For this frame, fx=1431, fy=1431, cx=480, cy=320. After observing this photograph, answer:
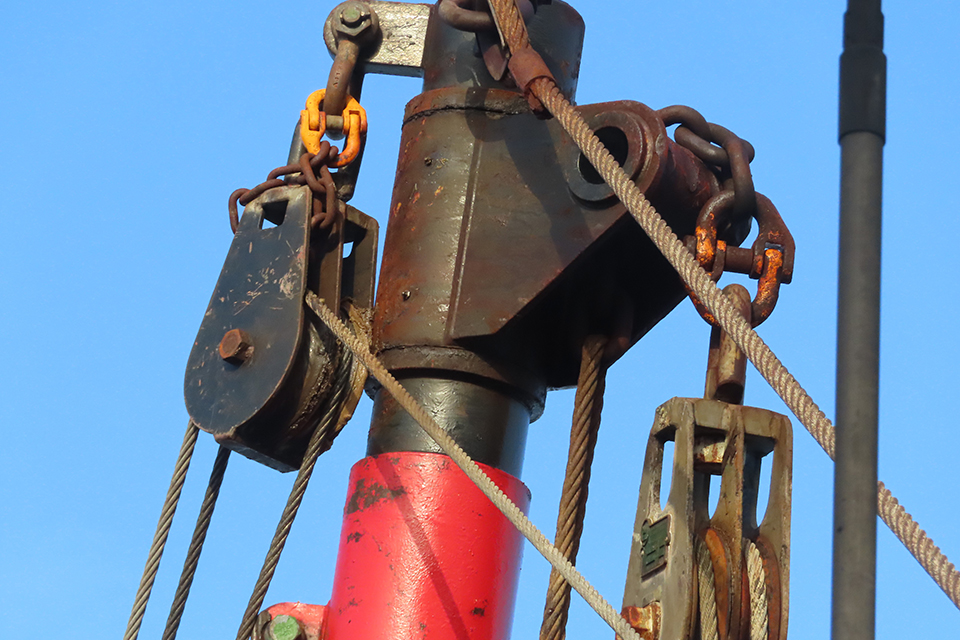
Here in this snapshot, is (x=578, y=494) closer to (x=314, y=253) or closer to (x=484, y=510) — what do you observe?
(x=484, y=510)

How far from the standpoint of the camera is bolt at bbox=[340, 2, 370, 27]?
418 cm

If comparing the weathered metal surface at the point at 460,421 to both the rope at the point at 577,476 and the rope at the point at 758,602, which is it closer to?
the rope at the point at 577,476

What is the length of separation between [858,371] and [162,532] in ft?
9.23

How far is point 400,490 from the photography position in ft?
11.5

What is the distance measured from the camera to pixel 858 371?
4.42 feet

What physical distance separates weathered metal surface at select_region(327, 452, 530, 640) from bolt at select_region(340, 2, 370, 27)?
135 centimetres

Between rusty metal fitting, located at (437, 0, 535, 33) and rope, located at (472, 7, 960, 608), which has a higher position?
rusty metal fitting, located at (437, 0, 535, 33)

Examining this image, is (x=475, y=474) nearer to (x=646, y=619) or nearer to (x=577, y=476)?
(x=577, y=476)

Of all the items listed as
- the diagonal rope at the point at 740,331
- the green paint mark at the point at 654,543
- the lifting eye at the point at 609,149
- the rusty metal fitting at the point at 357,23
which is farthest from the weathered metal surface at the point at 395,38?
the green paint mark at the point at 654,543

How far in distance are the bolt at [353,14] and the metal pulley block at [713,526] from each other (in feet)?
5.90

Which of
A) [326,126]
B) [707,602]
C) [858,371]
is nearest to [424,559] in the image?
[707,602]

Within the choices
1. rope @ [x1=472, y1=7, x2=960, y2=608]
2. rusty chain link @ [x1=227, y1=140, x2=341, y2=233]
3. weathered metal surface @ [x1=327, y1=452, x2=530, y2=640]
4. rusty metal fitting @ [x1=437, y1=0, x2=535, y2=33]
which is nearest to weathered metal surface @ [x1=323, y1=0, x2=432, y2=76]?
rusty chain link @ [x1=227, y1=140, x2=341, y2=233]

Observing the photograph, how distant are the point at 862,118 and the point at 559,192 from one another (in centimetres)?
209

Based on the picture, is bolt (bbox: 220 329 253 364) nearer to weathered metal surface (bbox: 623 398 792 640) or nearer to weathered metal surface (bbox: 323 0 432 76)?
weathered metal surface (bbox: 323 0 432 76)
